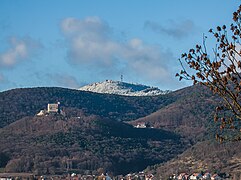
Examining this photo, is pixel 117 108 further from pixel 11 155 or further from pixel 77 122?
pixel 11 155

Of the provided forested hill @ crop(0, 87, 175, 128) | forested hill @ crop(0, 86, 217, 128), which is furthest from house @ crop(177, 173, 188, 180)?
forested hill @ crop(0, 87, 175, 128)

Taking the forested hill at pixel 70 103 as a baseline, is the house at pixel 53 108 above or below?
below

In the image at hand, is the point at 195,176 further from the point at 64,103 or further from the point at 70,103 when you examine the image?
the point at 70,103

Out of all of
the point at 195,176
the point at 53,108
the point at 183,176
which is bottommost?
the point at 195,176

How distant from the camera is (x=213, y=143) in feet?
354

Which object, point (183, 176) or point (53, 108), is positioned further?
point (53, 108)

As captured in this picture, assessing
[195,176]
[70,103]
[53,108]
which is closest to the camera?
[195,176]

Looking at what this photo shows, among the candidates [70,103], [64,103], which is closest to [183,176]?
[64,103]

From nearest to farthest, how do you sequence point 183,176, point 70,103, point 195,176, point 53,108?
point 195,176, point 183,176, point 53,108, point 70,103

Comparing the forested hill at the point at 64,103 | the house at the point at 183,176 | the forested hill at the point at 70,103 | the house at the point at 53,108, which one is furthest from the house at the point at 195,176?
the forested hill at the point at 64,103

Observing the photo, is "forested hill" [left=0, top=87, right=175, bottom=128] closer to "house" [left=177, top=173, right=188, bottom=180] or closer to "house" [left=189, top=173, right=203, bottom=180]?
"house" [left=177, top=173, right=188, bottom=180]

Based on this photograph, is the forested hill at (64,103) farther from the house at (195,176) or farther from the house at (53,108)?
the house at (195,176)

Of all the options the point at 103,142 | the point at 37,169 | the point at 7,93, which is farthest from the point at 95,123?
the point at 7,93

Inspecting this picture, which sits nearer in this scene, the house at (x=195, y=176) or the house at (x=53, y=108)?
the house at (x=195, y=176)
